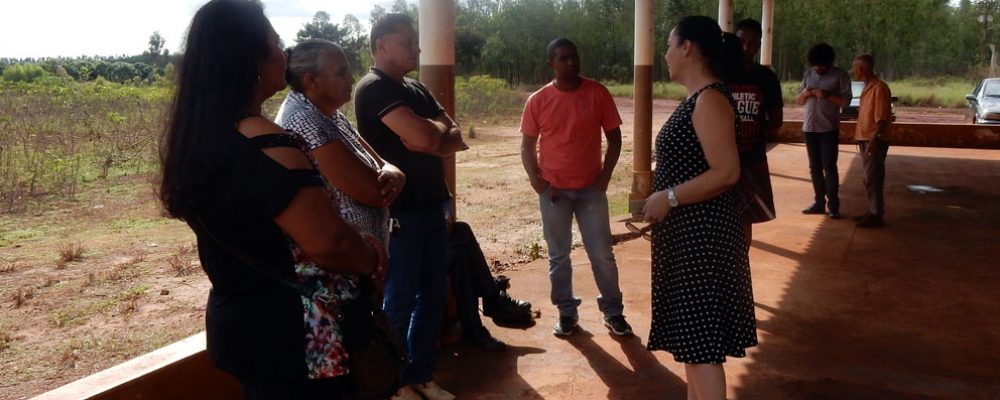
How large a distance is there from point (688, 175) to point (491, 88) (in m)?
25.6

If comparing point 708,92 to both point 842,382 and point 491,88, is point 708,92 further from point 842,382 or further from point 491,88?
point 491,88

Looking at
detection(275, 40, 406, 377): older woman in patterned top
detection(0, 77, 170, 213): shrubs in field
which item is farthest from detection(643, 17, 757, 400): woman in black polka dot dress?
detection(0, 77, 170, 213): shrubs in field

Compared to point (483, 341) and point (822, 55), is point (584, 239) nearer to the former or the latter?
point (483, 341)

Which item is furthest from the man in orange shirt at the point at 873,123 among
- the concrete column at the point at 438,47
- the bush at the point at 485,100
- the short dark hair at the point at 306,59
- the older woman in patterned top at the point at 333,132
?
the bush at the point at 485,100

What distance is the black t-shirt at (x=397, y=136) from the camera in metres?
3.00

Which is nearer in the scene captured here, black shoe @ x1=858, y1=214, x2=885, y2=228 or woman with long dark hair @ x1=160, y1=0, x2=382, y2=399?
woman with long dark hair @ x1=160, y1=0, x2=382, y2=399

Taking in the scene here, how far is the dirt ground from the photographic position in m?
4.88

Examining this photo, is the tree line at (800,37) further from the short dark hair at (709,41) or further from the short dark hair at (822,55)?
the short dark hair at (709,41)

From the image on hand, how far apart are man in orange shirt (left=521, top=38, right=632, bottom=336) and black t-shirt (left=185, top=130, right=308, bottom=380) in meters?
2.34

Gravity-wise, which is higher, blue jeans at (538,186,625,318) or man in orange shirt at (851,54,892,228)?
man in orange shirt at (851,54,892,228)

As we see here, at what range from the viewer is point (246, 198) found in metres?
1.66

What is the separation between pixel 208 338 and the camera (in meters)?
1.81

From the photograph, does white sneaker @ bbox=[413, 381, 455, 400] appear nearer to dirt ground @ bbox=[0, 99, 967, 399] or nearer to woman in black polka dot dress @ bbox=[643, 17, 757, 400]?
woman in black polka dot dress @ bbox=[643, 17, 757, 400]

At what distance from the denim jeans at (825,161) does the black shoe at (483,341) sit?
4.15 metres
